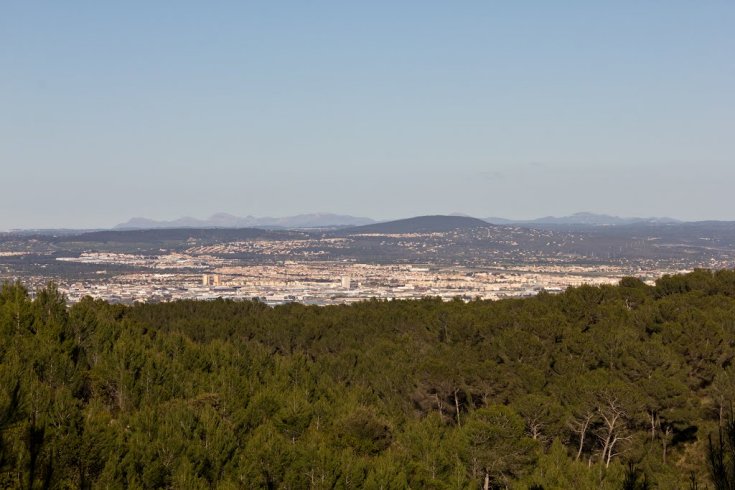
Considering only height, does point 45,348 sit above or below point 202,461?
above

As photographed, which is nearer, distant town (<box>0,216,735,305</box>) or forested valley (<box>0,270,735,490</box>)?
forested valley (<box>0,270,735,490</box>)

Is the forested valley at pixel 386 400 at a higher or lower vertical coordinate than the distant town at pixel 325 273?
higher

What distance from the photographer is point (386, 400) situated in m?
33.1

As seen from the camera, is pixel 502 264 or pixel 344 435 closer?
pixel 344 435

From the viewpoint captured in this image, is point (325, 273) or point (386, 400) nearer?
point (386, 400)

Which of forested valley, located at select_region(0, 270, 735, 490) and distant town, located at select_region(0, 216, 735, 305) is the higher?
forested valley, located at select_region(0, 270, 735, 490)

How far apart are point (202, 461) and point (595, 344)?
67.4 feet

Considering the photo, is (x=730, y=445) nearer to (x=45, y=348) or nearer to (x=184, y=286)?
(x=45, y=348)

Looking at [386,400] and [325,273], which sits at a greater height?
[386,400]

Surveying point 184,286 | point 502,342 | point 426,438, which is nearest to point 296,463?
point 426,438

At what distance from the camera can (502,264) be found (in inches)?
6905

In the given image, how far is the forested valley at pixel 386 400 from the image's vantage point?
17.5 m

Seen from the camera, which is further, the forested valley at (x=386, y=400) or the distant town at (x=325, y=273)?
the distant town at (x=325, y=273)

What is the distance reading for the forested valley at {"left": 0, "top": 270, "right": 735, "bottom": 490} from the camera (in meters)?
17.5
